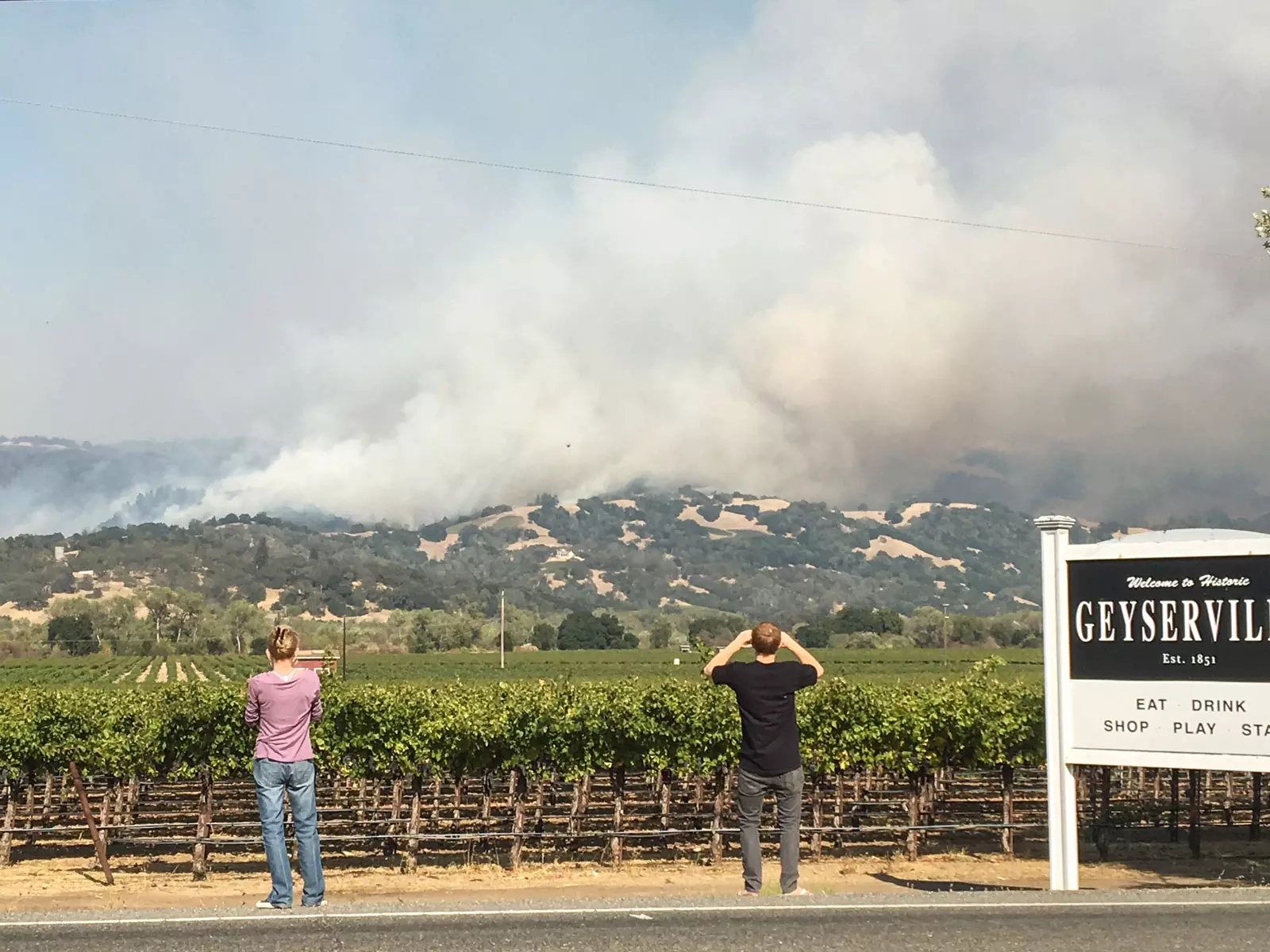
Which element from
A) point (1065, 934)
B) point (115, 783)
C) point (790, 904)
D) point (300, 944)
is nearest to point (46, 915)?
point (300, 944)

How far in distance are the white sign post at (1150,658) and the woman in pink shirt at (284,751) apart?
6153mm

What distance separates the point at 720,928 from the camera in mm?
7727

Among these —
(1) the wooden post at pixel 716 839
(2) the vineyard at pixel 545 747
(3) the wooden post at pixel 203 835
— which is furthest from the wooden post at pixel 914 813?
(3) the wooden post at pixel 203 835

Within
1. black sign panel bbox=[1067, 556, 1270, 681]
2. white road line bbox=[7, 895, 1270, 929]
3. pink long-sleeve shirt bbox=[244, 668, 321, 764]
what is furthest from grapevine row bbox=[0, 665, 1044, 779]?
white road line bbox=[7, 895, 1270, 929]

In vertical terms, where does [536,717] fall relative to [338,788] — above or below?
above

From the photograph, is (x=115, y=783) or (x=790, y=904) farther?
(x=115, y=783)

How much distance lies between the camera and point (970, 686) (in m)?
24.9

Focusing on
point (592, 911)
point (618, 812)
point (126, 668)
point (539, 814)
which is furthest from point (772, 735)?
point (126, 668)

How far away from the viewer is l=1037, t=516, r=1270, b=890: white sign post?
35.8 ft

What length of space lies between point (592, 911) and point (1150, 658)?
562 centimetres

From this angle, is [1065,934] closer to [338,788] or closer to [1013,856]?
[1013,856]

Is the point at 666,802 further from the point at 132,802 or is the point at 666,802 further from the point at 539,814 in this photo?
the point at 132,802

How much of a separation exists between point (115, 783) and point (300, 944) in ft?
76.7

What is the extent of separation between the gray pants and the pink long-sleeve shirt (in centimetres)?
319
